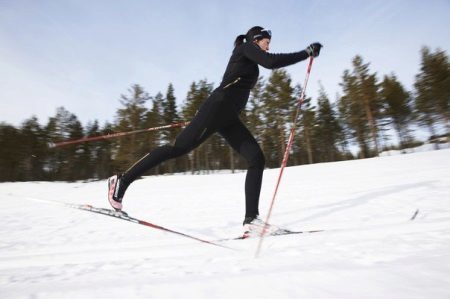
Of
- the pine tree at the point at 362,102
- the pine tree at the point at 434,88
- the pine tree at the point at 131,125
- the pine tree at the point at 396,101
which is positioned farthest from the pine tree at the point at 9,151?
the pine tree at the point at 434,88

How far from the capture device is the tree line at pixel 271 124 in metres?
34.0

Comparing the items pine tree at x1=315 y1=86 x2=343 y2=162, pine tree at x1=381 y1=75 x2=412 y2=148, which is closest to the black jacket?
pine tree at x1=381 y1=75 x2=412 y2=148

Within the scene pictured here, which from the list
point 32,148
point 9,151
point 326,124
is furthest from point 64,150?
point 326,124

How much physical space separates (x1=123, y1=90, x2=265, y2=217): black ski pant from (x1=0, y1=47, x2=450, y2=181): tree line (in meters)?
26.7

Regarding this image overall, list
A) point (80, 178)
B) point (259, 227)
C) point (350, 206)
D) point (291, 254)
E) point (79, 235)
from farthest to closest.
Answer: point (80, 178) → point (350, 206) → point (79, 235) → point (259, 227) → point (291, 254)

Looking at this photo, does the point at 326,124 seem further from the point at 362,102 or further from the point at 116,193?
the point at 116,193

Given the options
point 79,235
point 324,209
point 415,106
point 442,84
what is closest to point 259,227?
point 324,209

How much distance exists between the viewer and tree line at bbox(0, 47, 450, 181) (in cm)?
3397

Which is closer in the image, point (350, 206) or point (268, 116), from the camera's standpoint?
point (350, 206)

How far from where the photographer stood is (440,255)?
5.52 feet

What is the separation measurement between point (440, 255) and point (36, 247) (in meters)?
3.99

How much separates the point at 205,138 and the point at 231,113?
40 centimetres

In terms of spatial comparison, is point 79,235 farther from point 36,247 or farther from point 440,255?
point 440,255

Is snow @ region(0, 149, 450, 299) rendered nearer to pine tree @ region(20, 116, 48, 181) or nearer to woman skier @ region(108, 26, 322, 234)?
woman skier @ region(108, 26, 322, 234)
